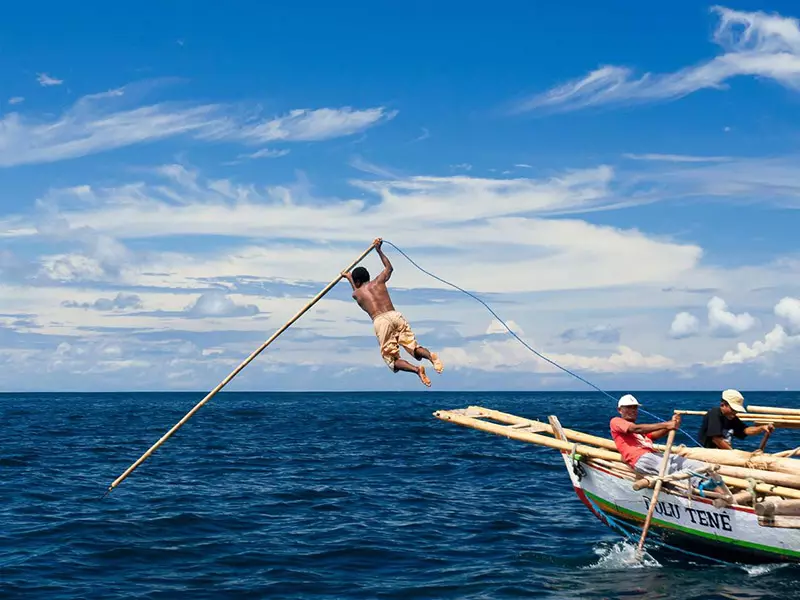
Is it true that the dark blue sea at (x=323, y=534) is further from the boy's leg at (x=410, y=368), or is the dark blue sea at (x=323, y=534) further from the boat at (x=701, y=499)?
the boy's leg at (x=410, y=368)

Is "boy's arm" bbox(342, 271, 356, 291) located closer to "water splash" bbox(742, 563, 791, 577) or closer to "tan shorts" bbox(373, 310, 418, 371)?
"tan shorts" bbox(373, 310, 418, 371)

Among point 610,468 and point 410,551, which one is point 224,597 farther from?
point 610,468

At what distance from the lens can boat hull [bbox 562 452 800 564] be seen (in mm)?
15508

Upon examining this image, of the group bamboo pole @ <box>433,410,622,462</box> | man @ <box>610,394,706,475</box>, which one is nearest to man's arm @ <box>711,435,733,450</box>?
man @ <box>610,394,706,475</box>

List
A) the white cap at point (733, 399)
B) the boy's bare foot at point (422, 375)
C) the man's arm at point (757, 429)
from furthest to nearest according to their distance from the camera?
the man's arm at point (757, 429), the white cap at point (733, 399), the boy's bare foot at point (422, 375)

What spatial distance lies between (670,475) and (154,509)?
12936mm

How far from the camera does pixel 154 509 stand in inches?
852

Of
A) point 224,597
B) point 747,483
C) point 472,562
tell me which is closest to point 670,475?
point 747,483

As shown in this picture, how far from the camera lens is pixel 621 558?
1725 cm

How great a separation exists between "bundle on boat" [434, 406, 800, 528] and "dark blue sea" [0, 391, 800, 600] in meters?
1.37

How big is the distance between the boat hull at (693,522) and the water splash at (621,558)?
497 mm

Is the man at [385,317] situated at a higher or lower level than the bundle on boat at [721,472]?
higher

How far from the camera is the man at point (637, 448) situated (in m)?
15.7

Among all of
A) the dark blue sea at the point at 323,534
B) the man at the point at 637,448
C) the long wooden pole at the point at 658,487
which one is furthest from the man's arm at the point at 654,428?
the dark blue sea at the point at 323,534
